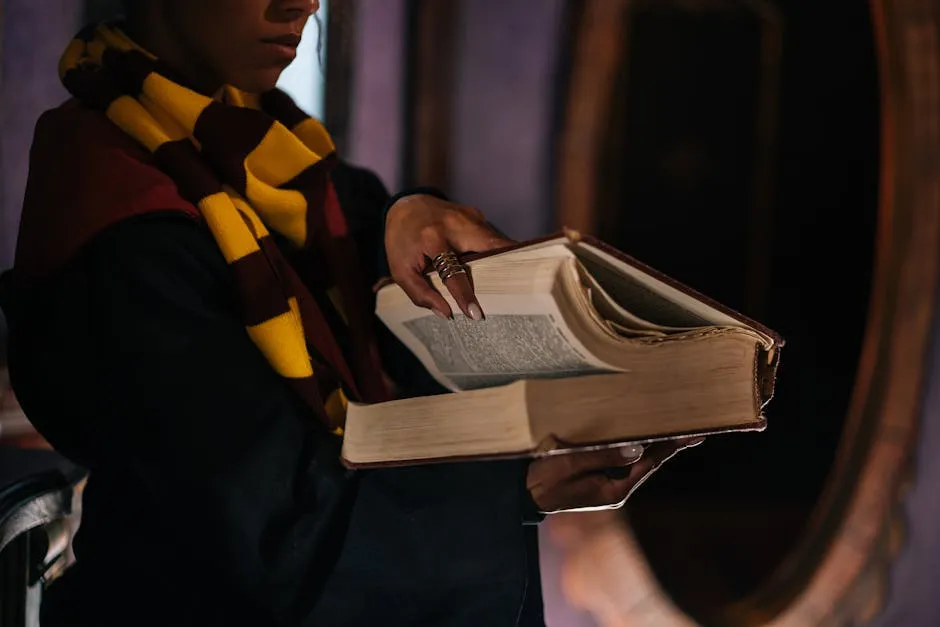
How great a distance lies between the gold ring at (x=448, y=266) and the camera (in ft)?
1.59

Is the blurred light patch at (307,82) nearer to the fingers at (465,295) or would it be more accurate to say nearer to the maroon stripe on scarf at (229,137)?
the maroon stripe on scarf at (229,137)

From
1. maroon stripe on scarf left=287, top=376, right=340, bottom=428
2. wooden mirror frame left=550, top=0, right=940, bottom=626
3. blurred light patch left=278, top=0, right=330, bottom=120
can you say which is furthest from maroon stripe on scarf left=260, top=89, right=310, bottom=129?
wooden mirror frame left=550, top=0, right=940, bottom=626

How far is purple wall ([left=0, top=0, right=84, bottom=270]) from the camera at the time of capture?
33.7 inches

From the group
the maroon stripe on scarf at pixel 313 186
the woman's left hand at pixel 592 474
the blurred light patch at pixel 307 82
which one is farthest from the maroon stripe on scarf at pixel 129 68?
the blurred light patch at pixel 307 82

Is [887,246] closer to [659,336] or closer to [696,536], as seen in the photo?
[696,536]

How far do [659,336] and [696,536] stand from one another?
99cm

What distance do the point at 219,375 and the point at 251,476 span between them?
0.20 feet

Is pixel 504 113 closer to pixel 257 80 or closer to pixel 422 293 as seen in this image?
pixel 257 80

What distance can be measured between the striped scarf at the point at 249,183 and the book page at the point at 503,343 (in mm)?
74

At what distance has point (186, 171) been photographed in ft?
1.89

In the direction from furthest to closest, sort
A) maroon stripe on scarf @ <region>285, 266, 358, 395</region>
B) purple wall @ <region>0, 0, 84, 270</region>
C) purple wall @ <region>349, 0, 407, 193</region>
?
purple wall @ <region>349, 0, 407, 193</region>, purple wall @ <region>0, 0, 84, 270</region>, maroon stripe on scarf @ <region>285, 266, 358, 395</region>

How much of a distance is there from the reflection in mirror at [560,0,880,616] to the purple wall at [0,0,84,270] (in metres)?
0.74

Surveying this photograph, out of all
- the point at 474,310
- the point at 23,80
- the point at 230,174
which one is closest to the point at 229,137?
the point at 230,174

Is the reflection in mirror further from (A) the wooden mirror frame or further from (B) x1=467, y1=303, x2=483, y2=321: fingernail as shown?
(B) x1=467, y1=303, x2=483, y2=321: fingernail
